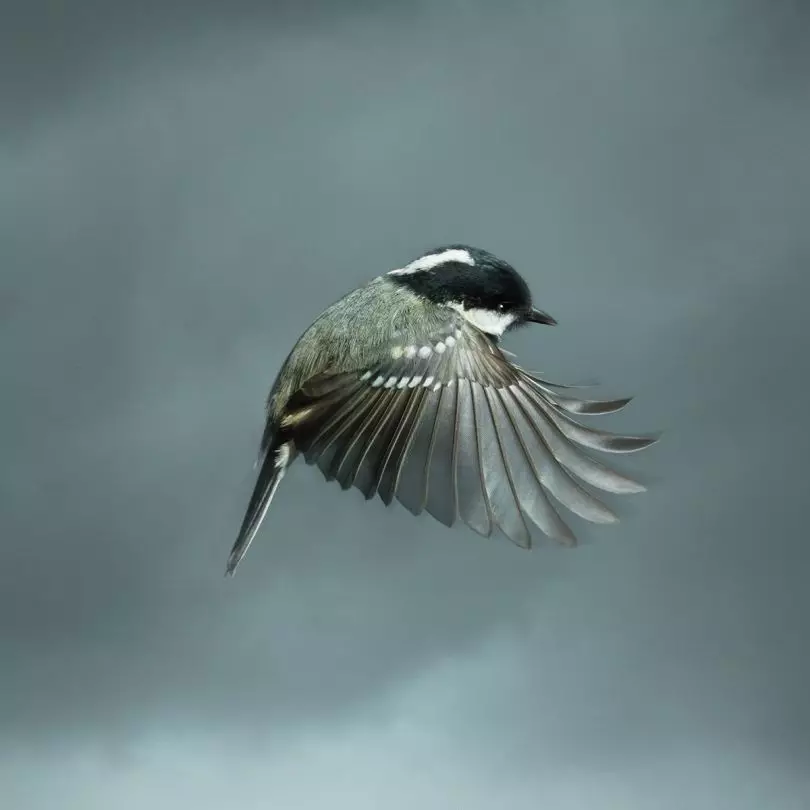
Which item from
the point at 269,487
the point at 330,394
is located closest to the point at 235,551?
the point at 269,487

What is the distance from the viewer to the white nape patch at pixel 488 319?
125 centimetres

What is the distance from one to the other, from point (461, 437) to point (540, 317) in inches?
11.1

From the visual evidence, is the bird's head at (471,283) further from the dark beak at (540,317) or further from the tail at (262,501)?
the tail at (262,501)

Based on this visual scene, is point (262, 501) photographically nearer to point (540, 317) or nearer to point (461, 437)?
point (461, 437)

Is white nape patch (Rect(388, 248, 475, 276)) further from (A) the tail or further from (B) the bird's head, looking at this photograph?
(A) the tail

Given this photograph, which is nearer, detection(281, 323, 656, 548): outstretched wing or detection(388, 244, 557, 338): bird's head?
detection(281, 323, 656, 548): outstretched wing

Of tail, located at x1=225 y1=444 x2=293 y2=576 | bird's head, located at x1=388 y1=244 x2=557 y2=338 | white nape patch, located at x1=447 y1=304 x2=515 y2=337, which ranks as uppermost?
bird's head, located at x1=388 y1=244 x2=557 y2=338

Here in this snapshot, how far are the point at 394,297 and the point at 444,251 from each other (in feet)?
0.29

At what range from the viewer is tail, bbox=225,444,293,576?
124 centimetres

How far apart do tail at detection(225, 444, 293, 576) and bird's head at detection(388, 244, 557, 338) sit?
0.25 m

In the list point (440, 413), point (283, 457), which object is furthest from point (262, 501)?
point (440, 413)

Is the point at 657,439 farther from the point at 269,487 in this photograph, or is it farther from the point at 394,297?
the point at 269,487

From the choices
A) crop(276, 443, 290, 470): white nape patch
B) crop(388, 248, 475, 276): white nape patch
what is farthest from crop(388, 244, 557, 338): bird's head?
crop(276, 443, 290, 470): white nape patch

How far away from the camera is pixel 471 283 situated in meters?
1.25
